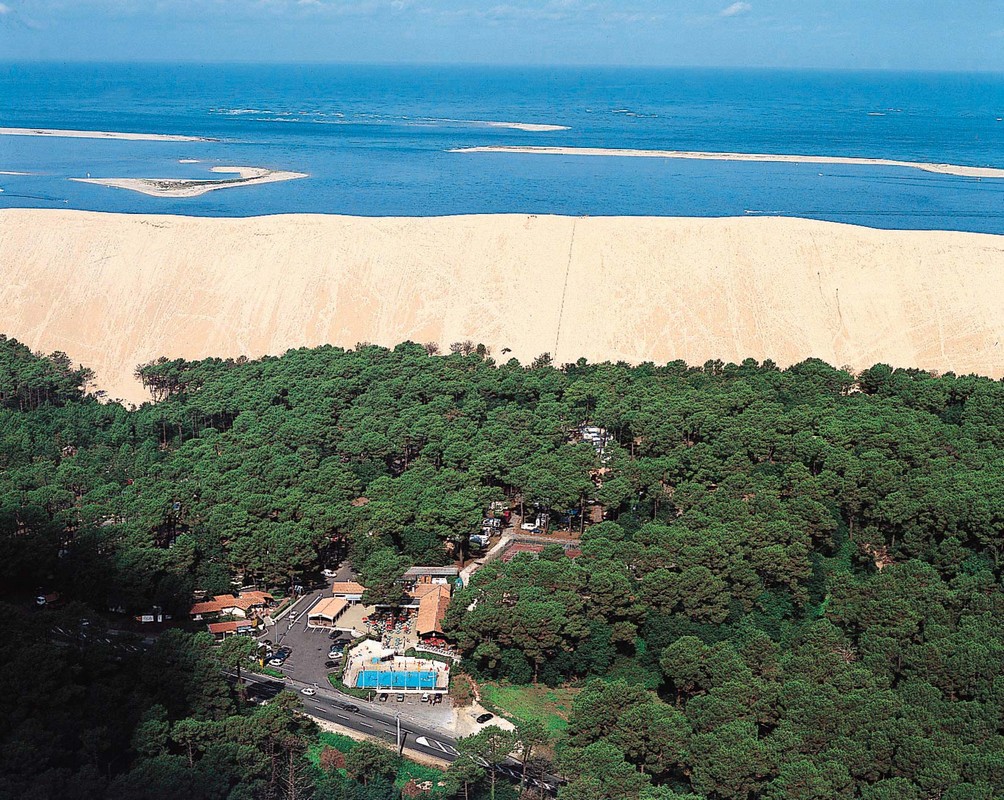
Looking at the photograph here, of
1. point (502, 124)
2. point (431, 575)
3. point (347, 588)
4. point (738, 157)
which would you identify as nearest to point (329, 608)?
point (347, 588)

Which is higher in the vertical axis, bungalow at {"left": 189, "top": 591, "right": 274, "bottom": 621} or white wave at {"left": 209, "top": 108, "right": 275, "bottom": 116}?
white wave at {"left": 209, "top": 108, "right": 275, "bottom": 116}

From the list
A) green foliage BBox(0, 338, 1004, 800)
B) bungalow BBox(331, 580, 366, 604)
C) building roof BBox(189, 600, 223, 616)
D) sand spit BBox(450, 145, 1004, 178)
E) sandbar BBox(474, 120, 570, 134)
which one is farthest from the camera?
sandbar BBox(474, 120, 570, 134)

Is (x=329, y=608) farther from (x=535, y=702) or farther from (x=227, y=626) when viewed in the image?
(x=535, y=702)

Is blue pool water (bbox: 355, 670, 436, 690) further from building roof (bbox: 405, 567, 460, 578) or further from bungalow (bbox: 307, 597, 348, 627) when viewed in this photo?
building roof (bbox: 405, 567, 460, 578)

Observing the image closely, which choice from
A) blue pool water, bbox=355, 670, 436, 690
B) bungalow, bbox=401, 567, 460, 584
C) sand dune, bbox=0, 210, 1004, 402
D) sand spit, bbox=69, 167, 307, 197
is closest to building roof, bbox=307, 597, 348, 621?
bungalow, bbox=401, 567, 460, 584

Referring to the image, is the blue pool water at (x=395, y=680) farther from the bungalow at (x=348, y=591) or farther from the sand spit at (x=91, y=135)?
the sand spit at (x=91, y=135)

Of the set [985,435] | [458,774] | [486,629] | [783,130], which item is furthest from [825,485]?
[783,130]

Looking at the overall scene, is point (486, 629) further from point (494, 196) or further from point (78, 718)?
point (494, 196)
